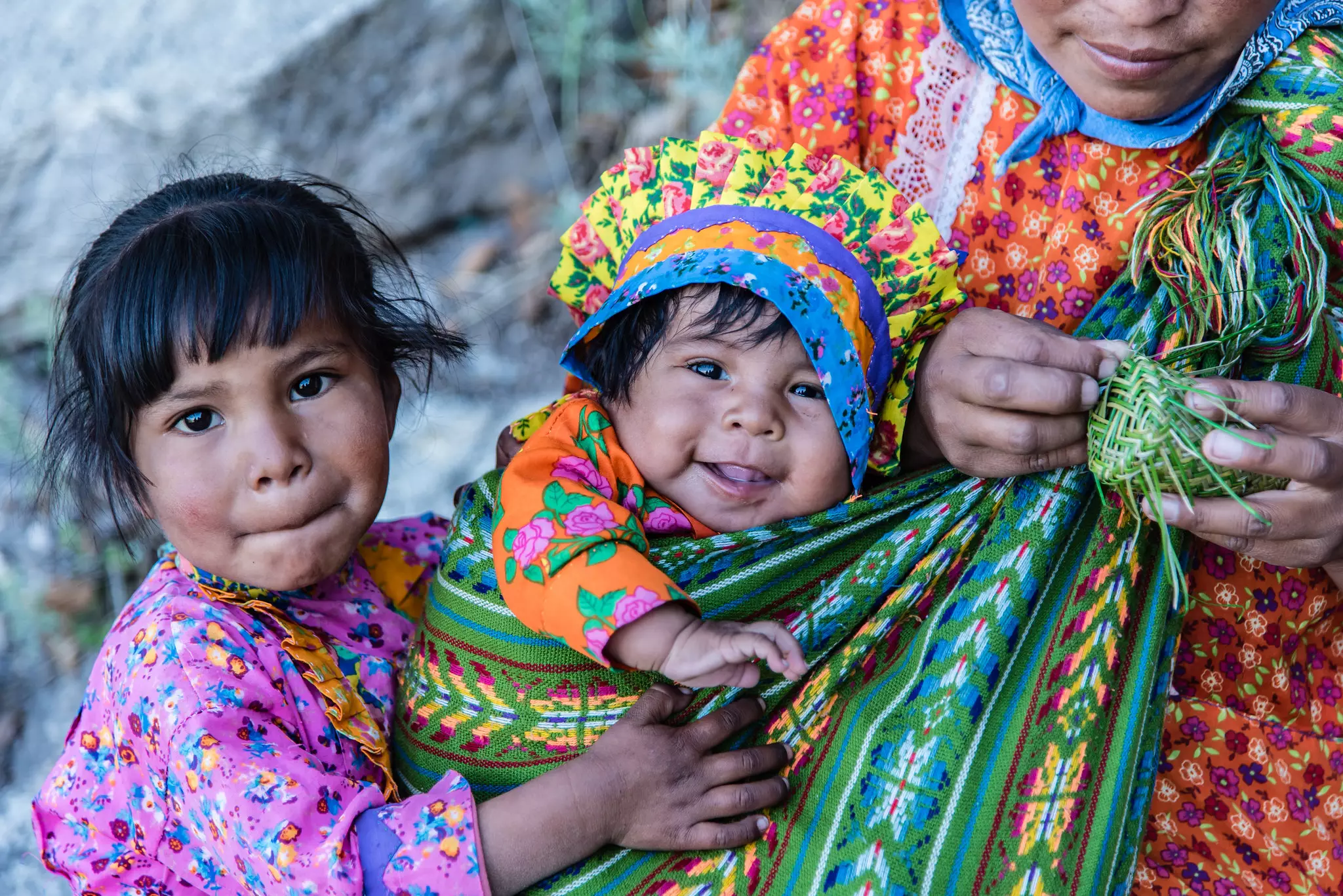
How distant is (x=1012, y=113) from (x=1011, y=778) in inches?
41.1

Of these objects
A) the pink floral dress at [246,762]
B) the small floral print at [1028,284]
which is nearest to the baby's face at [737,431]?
the small floral print at [1028,284]

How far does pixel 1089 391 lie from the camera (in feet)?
4.92

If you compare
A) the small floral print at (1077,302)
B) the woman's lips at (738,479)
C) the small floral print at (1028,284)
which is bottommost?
the woman's lips at (738,479)

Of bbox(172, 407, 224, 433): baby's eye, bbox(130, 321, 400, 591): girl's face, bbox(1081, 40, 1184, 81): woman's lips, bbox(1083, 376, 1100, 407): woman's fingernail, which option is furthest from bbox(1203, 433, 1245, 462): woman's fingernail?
bbox(172, 407, 224, 433): baby's eye

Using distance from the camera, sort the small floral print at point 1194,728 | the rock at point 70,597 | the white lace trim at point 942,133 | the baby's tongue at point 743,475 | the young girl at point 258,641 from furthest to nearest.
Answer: the rock at point 70,597
the white lace trim at point 942,133
the small floral print at point 1194,728
the baby's tongue at point 743,475
the young girl at point 258,641

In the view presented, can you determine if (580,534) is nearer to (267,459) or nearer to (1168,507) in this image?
(267,459)

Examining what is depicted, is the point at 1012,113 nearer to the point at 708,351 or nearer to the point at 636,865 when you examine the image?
the point at 708,351

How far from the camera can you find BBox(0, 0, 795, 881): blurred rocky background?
317 centimetres

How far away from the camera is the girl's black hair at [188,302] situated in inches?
63.4

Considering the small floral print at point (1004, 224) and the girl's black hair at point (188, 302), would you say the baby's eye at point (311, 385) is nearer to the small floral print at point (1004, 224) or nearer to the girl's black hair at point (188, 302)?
the girl's black hair at point (188, 302)

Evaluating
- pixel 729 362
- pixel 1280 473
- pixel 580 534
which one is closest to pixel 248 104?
pixel 729 362

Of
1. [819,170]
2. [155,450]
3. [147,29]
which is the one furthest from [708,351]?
[147,29]

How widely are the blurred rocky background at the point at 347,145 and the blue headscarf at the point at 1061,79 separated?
5.56ft

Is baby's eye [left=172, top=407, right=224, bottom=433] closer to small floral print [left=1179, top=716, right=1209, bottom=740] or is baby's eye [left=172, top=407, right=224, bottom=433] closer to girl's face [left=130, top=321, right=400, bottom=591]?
girl's face [left=130, top=321, right=400, bottom=591]
